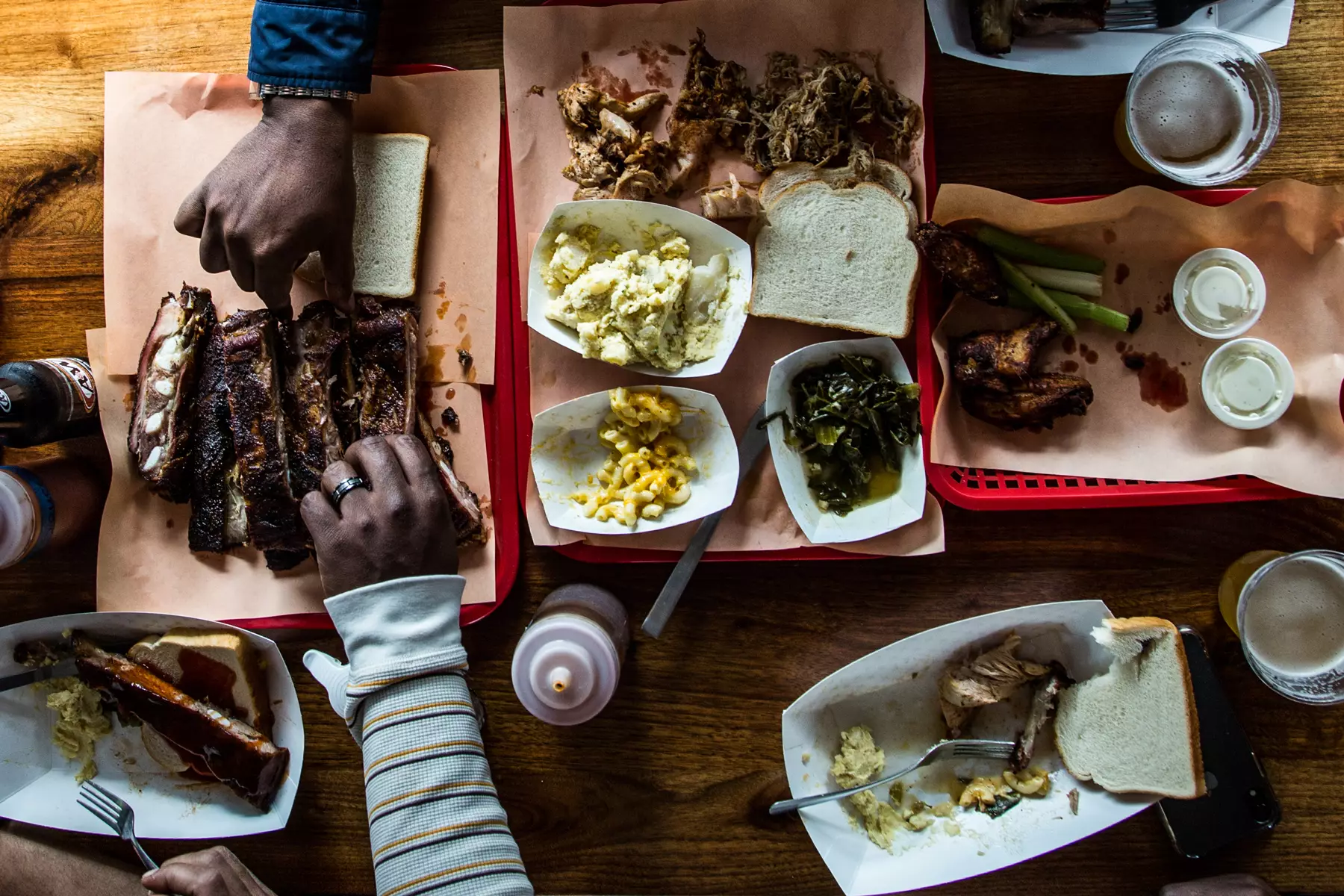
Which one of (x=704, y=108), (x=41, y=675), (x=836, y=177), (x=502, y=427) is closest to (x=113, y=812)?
(x=41, y=675)

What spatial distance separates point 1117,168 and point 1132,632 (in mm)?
1446

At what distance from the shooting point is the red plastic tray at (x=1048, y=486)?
8.55ft

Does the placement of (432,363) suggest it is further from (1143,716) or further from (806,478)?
(1143,716)

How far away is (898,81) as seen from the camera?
8.61 feet

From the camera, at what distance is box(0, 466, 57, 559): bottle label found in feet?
8.23

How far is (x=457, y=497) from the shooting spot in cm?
260

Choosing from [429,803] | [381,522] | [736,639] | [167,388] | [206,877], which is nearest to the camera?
[429,803]

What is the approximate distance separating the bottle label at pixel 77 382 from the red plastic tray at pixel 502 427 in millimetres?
793

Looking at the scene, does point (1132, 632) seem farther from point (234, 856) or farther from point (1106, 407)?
point (234, 856)

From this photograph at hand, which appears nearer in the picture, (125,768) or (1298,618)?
(1298,618)

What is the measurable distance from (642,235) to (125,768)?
2347mm

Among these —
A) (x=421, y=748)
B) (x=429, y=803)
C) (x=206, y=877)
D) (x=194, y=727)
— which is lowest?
(x=206, y=877)

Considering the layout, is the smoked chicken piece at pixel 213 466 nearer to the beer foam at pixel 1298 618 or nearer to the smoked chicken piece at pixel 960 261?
the smoked chicken piece at pixel 960 261

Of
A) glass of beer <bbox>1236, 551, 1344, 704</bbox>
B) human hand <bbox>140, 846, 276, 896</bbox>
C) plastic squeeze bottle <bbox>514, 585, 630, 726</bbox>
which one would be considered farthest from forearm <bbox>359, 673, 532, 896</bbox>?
glass of beer <bbox>1236, 551, 1344, 704</bbox>
